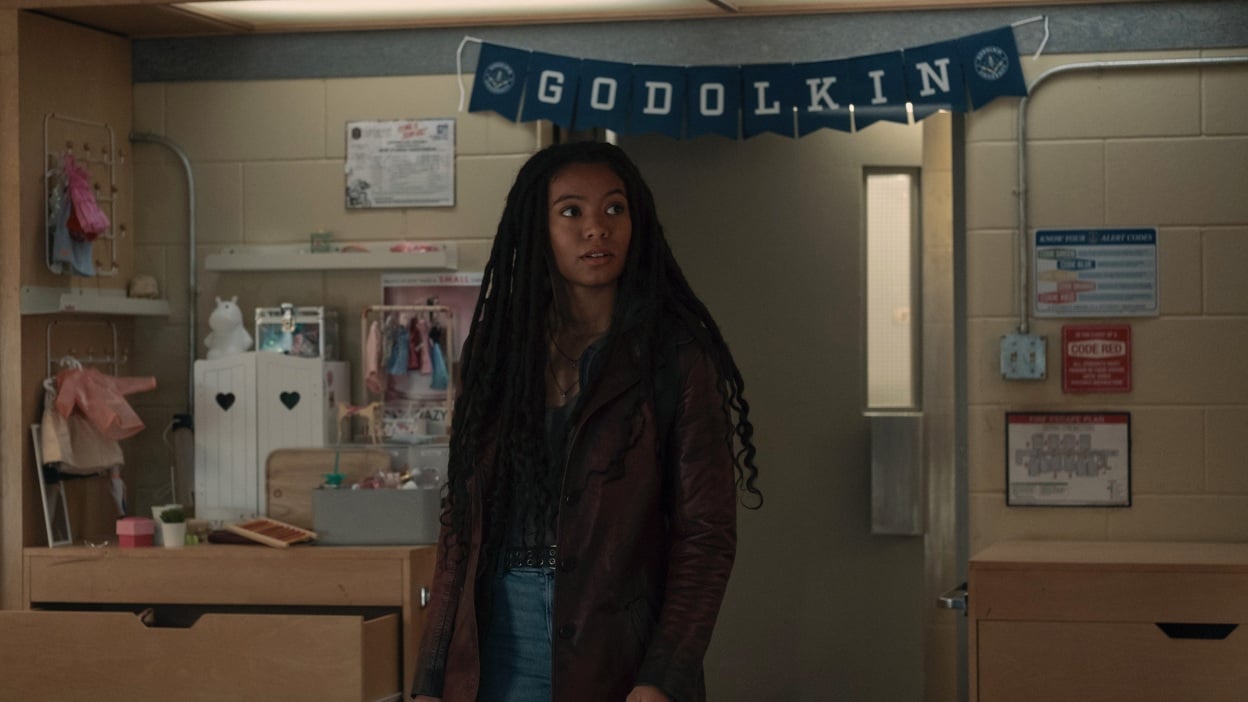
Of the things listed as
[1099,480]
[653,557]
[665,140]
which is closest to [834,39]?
[665,140]

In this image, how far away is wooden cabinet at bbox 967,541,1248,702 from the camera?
3336mm

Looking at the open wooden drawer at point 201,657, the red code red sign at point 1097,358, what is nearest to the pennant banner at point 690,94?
the red code red sign at point 1097,358

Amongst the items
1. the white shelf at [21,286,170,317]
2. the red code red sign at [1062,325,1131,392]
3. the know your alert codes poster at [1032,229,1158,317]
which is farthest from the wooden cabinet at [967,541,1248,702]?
the white shelf at [21,286,170,317]

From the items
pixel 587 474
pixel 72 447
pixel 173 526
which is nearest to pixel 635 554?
pixel 587 474

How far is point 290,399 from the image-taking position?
4141mm

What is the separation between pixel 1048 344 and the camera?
158 inches

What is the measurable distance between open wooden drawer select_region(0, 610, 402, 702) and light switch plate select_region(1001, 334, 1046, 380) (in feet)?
5.44

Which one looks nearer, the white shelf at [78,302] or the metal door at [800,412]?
the white shelf at [78,302]

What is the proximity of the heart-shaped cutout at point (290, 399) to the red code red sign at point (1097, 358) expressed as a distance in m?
2.00

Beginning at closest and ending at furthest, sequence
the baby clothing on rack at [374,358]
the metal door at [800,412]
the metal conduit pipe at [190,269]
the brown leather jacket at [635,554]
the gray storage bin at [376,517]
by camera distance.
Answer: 1. the brown leather jacket at [635,554]
2. the gray storage bin at [376,517]
3. the baby clothing on rack at [374,358]
4. the metal conduit pipe at [190,269]
5. the metal door at [800,412]

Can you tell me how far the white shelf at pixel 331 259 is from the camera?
411cm

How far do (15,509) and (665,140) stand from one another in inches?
83.7

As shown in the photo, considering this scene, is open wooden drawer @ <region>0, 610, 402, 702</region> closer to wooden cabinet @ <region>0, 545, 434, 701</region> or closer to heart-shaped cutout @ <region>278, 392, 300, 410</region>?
wooden cabinet @ <region>0, 545, 434, 701</region>

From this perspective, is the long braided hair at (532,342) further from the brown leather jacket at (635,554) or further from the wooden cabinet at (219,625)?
the wooden cabinet at (219,625)
